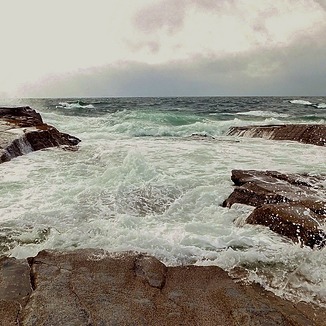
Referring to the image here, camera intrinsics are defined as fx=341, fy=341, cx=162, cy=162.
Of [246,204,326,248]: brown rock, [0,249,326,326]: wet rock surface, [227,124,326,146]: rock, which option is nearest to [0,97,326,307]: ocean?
[246,204,326,248]: brown rock

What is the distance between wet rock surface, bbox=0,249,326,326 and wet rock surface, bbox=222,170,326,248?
4.98ft

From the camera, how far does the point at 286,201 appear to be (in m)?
5.79

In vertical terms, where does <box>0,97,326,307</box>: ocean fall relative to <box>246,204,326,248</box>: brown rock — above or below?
below

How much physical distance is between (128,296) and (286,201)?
3612mm

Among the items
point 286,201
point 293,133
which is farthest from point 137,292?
point 293,133

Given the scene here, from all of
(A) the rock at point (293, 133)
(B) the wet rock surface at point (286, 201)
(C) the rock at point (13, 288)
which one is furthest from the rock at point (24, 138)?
(A) the rock at point (293, 133)

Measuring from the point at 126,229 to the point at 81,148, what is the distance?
8.27 metres

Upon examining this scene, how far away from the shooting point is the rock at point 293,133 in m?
14.5

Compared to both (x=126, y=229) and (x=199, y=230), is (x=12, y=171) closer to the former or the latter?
(x=126, y=229)

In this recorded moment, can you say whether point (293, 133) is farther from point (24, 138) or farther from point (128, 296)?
point (128, 296)

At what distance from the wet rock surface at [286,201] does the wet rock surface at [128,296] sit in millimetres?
1518

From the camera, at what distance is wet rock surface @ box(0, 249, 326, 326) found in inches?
112

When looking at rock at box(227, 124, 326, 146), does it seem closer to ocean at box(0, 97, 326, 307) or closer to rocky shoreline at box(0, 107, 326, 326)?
ocean at box(0, 97, 326, 307)

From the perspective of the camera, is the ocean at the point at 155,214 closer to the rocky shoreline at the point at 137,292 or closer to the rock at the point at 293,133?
the rocky shoreline at the point at 137,292
